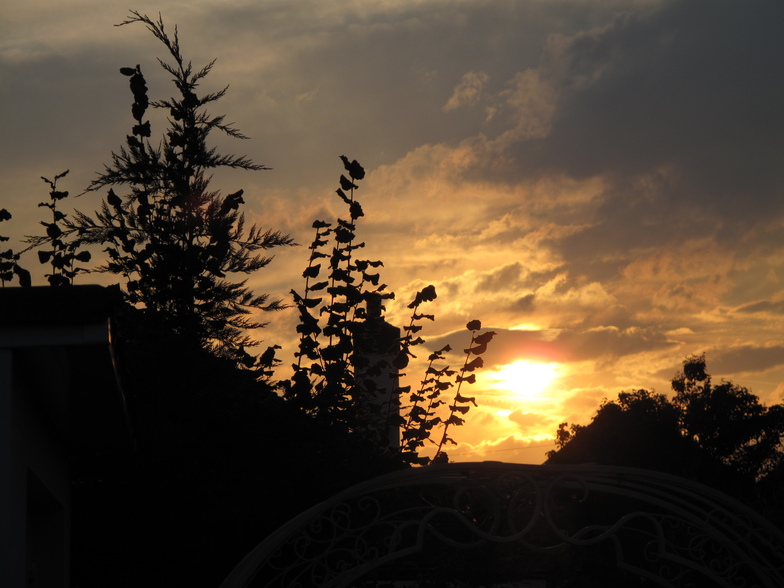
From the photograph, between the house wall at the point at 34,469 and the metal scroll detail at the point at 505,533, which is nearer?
the house wall at the point at 34,469

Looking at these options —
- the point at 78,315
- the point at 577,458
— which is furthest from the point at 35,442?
the point at 577,458

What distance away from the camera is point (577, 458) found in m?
37.6

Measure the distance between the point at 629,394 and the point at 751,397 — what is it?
8.25 m

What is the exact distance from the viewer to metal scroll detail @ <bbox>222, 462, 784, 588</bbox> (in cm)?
878

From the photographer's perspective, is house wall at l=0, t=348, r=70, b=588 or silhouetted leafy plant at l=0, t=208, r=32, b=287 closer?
house wall at l=0, t=348, r=70, b=588

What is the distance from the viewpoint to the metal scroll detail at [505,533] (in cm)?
878

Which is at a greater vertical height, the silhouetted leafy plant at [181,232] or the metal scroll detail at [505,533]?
the silhouetted leafy plant at [181,232]

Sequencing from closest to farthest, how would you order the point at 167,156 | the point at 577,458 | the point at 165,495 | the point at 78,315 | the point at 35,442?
1. the point at 78,315
2. the point at 35,442
3. the point at 165,495
4. the point at 167,156
5. the point at 577,458

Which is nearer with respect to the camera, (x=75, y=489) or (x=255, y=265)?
(x=75, y=489)

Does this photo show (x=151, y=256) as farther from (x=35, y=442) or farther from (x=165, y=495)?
(x=35, y=442)

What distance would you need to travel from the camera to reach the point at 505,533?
34.7 feet

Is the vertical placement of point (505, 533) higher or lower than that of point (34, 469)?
lower

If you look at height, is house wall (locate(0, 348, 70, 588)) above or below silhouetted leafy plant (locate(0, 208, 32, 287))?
below

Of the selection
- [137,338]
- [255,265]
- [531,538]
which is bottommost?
[531,538]
